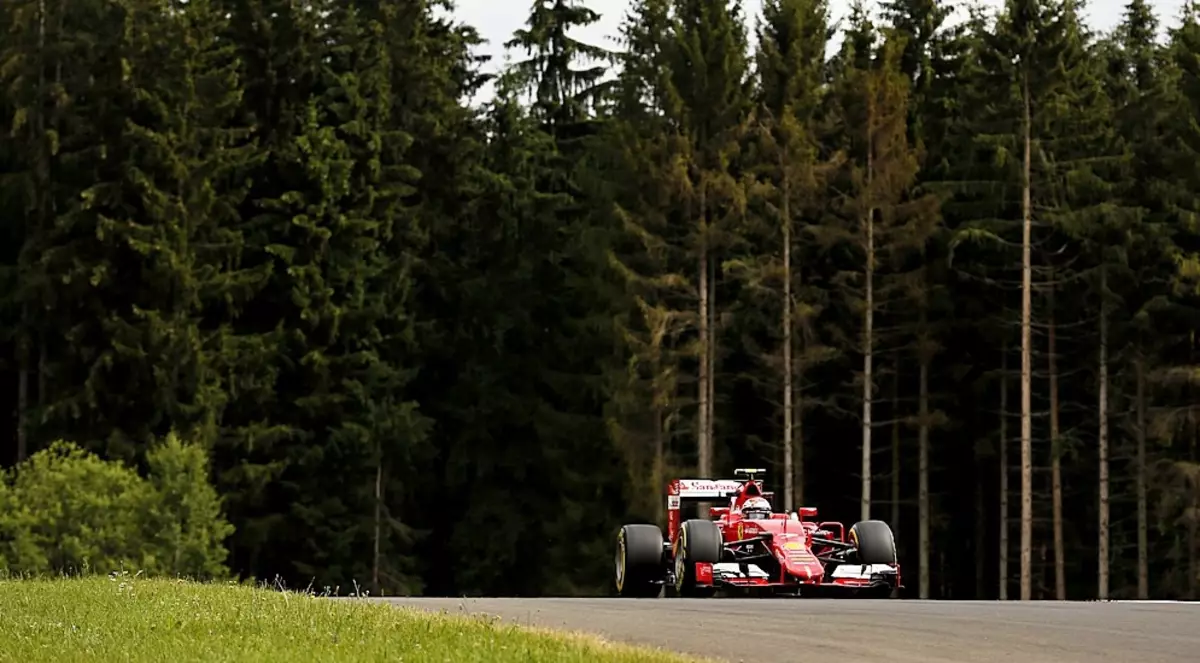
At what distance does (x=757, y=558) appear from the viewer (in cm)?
2719

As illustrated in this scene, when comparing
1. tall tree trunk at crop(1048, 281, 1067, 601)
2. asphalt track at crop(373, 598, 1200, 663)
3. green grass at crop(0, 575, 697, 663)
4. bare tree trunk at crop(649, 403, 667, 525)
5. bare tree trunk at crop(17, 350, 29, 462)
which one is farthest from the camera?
bare tree trunk at crop(17, 350, 29, 462)

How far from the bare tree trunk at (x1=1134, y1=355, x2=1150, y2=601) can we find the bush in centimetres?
2299

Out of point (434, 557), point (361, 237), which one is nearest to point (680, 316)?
point (361, 237)

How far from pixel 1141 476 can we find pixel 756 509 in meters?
23.5

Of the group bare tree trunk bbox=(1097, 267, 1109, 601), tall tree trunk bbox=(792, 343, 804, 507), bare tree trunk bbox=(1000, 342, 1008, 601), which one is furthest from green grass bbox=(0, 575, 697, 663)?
bare tree trunk bbox=(1000, 342, 1008, 601)

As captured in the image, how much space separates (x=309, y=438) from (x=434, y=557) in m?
8.13

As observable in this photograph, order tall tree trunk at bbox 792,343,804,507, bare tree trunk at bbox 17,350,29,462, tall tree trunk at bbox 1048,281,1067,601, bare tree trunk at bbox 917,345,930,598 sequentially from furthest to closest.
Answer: bare tree trunk at bbox 917,345,930,598 < bare tree trunk at bbox 17,350,29,462 < tall tree trunk at bbox 792,343,804,507 < tall tree trunk at bbox 1048,281,1067,601

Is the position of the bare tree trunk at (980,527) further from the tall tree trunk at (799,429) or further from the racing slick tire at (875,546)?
the racing slick tire at (875,546)

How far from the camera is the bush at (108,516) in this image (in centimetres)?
4431

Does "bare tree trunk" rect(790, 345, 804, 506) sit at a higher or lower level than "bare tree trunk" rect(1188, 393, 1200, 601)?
higher

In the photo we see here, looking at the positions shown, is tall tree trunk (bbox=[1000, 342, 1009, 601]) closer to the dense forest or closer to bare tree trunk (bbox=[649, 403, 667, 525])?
the dense forest

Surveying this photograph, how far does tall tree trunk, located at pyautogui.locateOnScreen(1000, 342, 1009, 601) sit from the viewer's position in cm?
5138

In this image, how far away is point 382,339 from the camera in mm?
58375

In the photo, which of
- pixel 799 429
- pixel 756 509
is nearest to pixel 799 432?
pixel 799 429
